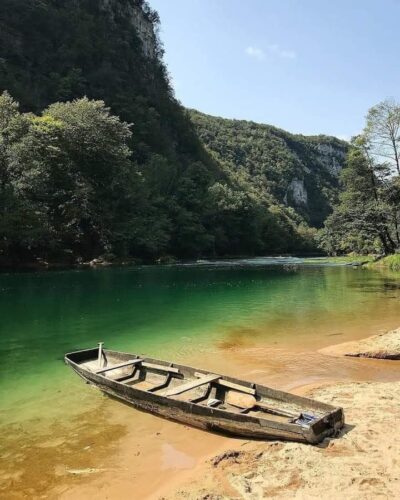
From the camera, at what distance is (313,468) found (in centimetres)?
676

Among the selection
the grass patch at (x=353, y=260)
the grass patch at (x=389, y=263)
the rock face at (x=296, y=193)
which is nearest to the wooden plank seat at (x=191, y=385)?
the grass patch at (x=389, y=263)

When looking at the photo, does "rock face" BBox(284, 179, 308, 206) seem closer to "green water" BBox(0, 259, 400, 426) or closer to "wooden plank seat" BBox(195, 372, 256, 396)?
"green water" BBox(0, 259, 400, 426)

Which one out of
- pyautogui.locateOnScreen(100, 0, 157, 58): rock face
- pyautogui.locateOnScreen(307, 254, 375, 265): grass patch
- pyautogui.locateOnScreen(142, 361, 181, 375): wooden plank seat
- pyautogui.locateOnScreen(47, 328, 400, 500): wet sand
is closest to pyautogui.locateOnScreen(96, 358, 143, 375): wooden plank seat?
pyautogui.locateOnScreen(142, 361, 181, 375): wooden plank seat

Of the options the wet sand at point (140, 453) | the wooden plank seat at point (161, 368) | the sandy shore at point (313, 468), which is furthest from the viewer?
the wooden plank seat at point (161, 368)

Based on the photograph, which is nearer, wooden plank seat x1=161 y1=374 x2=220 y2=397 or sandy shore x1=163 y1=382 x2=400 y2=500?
sandy shore x1=163 y1=382 x2=400 y2=500

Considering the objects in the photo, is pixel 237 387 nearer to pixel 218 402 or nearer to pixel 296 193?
pixel 218 402

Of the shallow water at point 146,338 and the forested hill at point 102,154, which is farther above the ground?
the forested hill at point 102,154

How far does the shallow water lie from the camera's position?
29.8ft

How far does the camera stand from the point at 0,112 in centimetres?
5341

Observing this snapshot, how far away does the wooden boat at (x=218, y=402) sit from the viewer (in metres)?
7.86

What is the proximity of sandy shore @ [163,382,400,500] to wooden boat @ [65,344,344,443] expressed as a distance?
0.29 m

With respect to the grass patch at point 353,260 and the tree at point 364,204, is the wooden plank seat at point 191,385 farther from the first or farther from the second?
the grass patch at point 353,260

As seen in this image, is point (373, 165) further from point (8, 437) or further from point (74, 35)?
point (74, 35)

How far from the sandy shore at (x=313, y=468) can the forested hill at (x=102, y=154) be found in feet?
153
